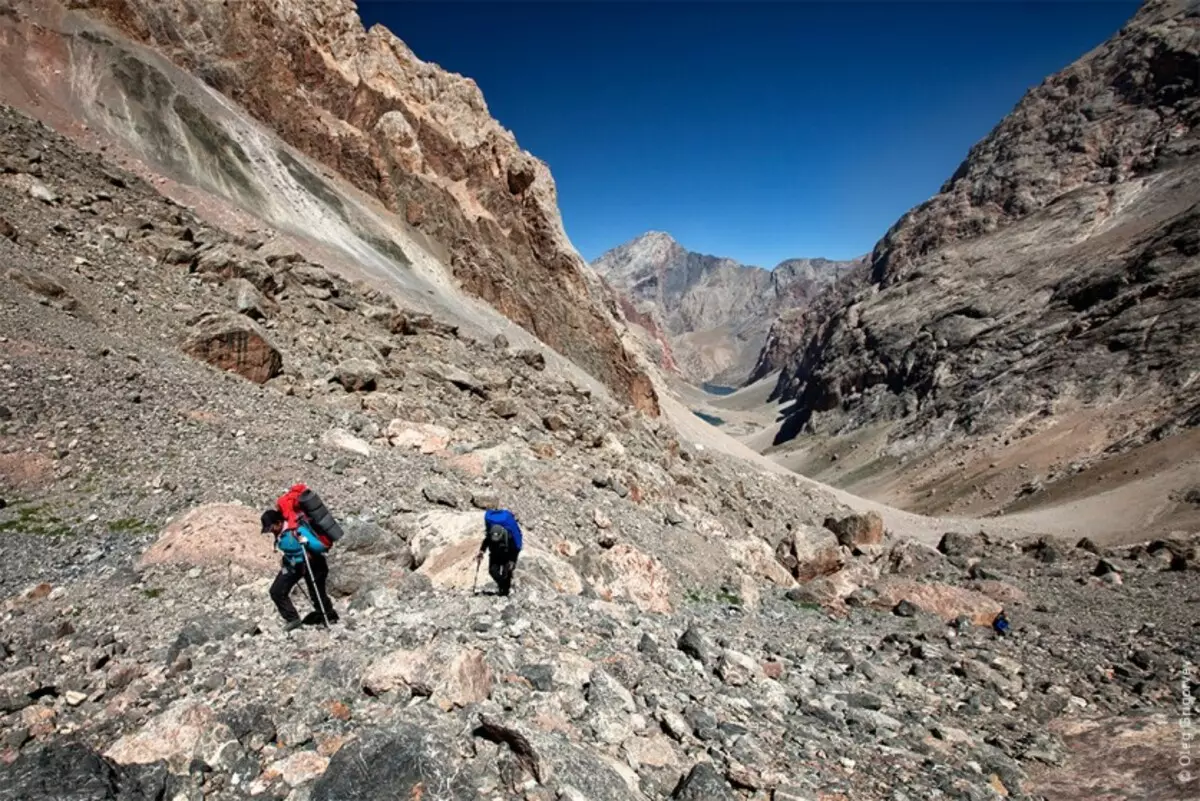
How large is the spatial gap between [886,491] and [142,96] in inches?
2162

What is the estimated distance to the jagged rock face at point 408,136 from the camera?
3194 cm

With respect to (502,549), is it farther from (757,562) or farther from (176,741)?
(757,562)

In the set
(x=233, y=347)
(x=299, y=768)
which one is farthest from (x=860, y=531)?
(x=299, y=768)

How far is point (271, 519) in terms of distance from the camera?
6852 mm

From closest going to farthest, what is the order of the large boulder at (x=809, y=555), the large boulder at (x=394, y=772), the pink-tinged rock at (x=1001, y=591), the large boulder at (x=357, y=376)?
the large boulder at (x=394, y=772) < the large boulder at (x=357, y=376) < the pink-tinged rock at (x=1001, y=591) < the large boulder at (x=809, y=555)

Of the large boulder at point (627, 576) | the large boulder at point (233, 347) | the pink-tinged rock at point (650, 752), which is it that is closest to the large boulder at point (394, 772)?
the pink-tinged rock at point (650, 752)

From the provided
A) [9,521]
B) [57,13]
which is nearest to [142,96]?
[57,13]

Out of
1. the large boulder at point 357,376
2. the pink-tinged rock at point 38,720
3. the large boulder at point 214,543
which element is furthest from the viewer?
the large boulder at point 357,376

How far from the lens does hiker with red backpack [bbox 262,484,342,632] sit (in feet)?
21.8

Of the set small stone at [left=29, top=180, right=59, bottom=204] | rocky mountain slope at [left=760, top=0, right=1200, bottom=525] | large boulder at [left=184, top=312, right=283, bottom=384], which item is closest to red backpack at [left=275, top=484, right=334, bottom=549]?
large boulder at [left=184, top=312, right=283, bottom=384]

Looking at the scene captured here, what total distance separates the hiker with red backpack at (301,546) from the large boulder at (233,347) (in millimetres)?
9309

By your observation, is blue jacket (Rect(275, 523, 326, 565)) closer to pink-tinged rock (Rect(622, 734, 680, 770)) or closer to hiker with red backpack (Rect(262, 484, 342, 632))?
hiker with red backpack (Rect(262, 484, 342, 632))

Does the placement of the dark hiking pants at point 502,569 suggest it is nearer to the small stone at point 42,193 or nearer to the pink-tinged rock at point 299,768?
the pink-tinged rock at point 299,768

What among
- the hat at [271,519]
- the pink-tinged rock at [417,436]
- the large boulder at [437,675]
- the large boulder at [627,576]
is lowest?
the large boulder at [627,576]
